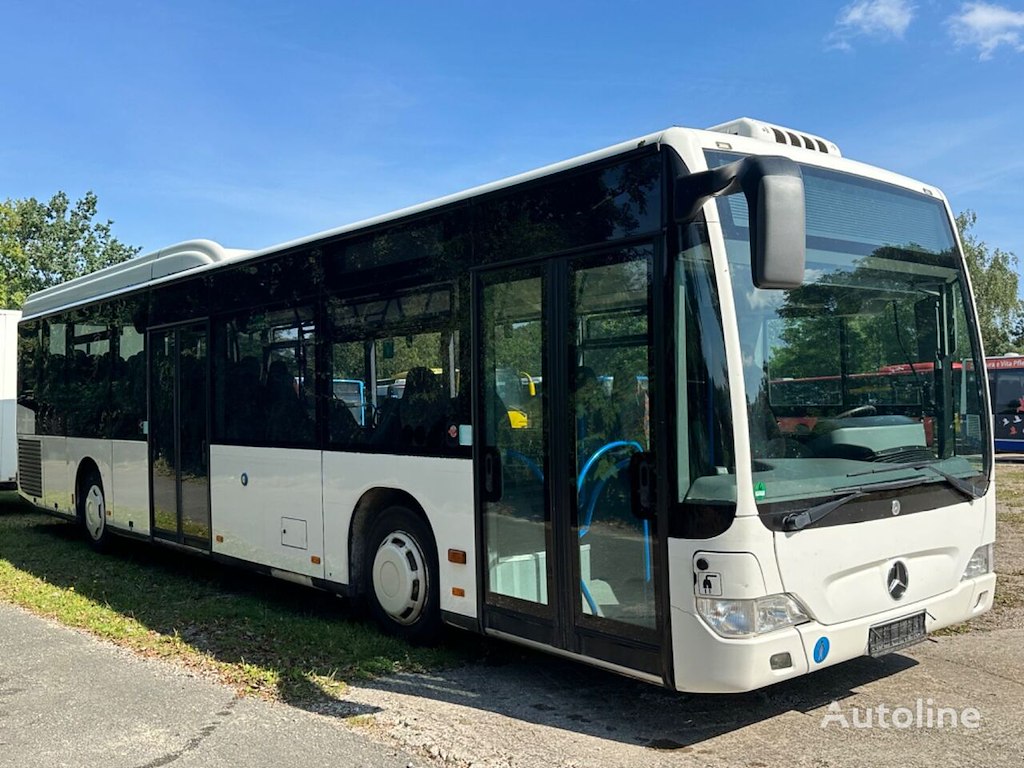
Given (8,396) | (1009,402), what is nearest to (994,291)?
(1009,402)

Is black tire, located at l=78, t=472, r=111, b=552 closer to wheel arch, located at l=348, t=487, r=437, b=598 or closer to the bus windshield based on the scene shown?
wheel arch, located at l=348, t=487, r=437, b=598

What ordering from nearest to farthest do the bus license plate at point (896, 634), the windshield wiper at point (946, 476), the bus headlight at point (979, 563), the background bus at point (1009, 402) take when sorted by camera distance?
the bus license plate at point (896, 634) → the windshield wiper at point (946, 476) → the bus headlight at point (979, 563) → the background bus at point (1009, 402)

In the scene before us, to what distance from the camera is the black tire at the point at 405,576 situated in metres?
6.25

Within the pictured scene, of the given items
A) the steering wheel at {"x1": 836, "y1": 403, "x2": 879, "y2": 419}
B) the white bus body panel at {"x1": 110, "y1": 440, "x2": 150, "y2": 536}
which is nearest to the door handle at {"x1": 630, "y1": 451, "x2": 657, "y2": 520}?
the steering wheel at {"x1": 836, "y1": 403, "x2": 879, "y2": 419}

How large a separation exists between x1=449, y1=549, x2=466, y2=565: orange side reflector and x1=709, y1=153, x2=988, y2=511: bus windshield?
2.14m

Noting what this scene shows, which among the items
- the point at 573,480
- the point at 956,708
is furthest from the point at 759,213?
the point at 956,708

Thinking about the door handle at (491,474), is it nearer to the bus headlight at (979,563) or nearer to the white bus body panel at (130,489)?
the bus headlight at (979,563)

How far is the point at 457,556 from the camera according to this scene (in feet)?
19.1

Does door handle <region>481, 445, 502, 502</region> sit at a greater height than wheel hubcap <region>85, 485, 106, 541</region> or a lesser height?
greater

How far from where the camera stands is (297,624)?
23.2ft

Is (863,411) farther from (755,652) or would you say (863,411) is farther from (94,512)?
(94,512)

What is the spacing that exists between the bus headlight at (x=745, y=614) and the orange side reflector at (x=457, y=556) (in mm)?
1867

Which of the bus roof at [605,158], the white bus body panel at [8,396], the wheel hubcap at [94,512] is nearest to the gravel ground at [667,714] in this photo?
the bus roof at [605,158]

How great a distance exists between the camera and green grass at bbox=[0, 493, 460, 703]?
5.96 m
